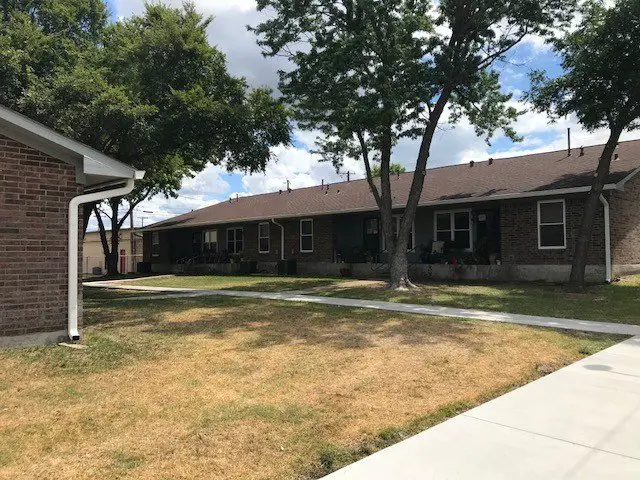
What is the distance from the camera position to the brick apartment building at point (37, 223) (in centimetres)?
694

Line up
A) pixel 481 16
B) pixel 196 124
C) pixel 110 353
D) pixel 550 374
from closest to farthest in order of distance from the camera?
pixel 550 374 < pixel 110 353 < pixel 196 124 < pixel 481 16

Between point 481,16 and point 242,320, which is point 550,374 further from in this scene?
point 481,16

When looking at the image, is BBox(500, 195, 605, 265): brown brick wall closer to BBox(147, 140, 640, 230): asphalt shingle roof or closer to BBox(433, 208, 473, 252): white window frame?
BBox(147, 140, 640, 230): asphalt shingle roof

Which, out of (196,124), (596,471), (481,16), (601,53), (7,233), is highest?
(481,16)

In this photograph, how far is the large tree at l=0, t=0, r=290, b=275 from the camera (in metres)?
12.5

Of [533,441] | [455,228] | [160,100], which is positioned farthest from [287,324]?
[455,228]

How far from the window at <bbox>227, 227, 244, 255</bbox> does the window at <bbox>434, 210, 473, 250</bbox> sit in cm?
1196

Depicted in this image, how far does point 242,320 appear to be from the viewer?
31.9 feet

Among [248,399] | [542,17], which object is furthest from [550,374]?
[542,17]

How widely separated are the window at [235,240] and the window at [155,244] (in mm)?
6700

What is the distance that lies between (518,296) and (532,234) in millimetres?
4407

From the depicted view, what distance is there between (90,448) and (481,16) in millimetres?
14534

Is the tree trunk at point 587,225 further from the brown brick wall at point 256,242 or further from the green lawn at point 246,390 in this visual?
the brown brick wall at point 256,242

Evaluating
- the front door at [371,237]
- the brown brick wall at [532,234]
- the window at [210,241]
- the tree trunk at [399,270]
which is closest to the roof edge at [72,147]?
the tree trunk at [399,270]
